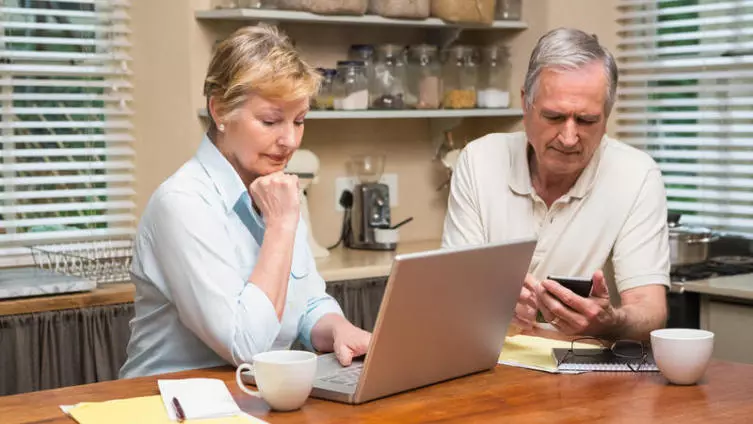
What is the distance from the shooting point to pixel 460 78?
14.1 feet

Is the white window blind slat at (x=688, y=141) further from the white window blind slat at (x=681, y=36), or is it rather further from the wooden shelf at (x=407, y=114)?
the wooden shelf at (x=407, y=114)

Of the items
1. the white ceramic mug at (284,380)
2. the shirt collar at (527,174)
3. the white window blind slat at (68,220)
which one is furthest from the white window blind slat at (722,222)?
the white ceramic mug at (284,380)

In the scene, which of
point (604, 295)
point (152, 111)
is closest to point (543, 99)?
point (604, 295)

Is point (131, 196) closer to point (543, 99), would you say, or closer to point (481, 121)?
point (481, 121)

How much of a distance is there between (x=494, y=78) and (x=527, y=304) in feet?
Result: 7.54

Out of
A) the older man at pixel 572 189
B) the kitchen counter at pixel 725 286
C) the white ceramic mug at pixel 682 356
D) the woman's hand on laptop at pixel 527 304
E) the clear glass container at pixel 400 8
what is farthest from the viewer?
the clear glass container at pixel 400 8

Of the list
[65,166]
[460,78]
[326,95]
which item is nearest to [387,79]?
[326,95]

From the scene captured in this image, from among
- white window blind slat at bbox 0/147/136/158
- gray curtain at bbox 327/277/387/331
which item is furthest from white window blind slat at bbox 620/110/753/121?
white window blind slat at bbox 0/147/136/158

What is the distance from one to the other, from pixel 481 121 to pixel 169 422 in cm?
309

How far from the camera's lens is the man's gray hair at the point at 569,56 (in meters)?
2.54

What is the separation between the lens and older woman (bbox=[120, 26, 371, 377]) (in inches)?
79.7

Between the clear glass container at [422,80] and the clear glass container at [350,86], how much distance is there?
9.9 inches

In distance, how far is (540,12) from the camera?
4.29m

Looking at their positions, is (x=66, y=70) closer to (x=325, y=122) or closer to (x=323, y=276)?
(x=325, y=122)
